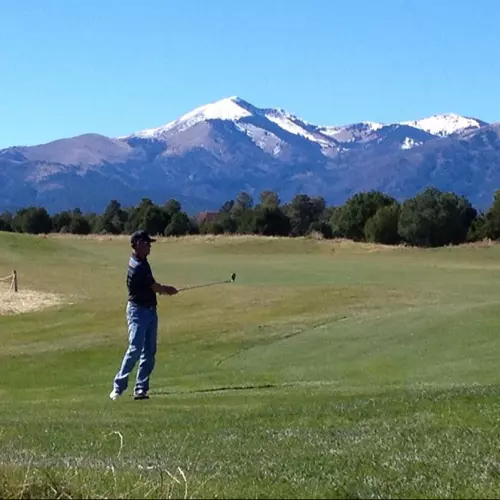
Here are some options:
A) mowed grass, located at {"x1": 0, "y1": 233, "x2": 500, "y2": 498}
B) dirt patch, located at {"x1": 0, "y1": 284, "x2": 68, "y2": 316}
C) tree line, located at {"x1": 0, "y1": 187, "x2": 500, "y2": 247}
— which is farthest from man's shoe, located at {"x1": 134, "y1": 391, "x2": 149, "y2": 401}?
tree line, located at {"x1": 0, "y1": 187, "x2": 500, "y2": 247}

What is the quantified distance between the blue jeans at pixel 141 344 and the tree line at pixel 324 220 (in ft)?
248

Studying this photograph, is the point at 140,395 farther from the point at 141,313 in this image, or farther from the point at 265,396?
the point at 265,396

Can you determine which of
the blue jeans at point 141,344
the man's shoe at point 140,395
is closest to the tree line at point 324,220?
the blue jeans at point 141,344

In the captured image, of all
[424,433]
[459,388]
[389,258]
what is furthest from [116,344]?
[389,258]

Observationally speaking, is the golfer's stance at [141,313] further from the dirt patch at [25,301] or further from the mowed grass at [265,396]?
the dirt patch at [25,301]

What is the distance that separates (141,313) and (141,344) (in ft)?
1.71

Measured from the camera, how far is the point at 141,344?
16.1 meters

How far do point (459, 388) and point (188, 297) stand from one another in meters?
27.8

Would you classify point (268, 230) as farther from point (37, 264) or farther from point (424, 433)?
point (424, 433)

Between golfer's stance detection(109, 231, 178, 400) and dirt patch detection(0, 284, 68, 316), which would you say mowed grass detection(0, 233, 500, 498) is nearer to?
golfer's stance detection(109, 231, 178, 400)

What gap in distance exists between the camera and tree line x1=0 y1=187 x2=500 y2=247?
91.1 meters

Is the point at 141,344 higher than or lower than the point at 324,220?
lower

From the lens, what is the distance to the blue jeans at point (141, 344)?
1588 centimetres

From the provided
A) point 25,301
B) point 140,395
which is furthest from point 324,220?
point 140,395
